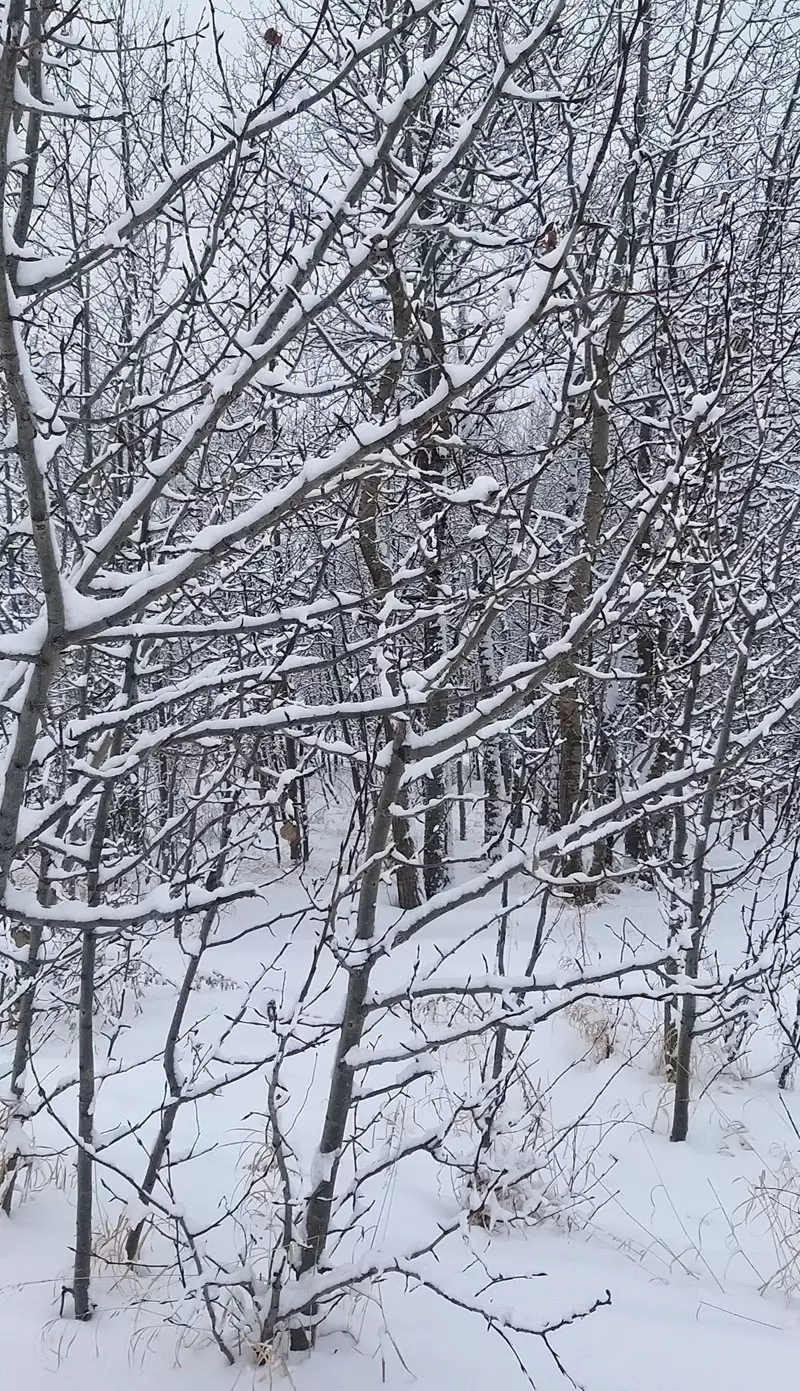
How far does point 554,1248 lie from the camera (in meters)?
3.24

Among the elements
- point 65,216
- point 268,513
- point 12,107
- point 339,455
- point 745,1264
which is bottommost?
point 745,1264

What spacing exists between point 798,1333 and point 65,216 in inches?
378

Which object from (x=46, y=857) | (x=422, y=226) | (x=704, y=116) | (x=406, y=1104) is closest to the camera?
(x=422, y=226)

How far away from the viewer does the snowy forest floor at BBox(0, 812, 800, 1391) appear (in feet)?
8.06

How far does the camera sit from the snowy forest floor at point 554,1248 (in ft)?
8.06

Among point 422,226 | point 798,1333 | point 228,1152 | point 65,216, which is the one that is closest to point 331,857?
point 65,216

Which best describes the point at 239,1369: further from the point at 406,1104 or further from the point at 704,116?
the point at 704,116

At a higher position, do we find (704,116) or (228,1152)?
(704,116)

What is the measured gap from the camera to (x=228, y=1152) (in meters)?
3.76

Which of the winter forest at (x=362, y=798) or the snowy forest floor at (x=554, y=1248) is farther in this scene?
the snowy forest floor at (x=554, y=1248)

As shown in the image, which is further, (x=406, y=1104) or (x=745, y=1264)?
(x=406, y=1104)

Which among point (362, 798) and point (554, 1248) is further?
point (554, 1248)

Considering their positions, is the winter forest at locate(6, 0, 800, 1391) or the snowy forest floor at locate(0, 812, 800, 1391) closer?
the winter forest at locate(6, 0, 800, 1391)

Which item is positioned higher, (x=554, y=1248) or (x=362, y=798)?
(x=362, y=798)
